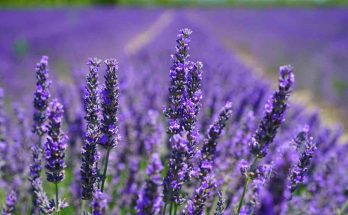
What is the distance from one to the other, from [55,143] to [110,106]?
0.24 m

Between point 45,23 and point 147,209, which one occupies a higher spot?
point 45,23

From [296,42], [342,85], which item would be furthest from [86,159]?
[296,42]

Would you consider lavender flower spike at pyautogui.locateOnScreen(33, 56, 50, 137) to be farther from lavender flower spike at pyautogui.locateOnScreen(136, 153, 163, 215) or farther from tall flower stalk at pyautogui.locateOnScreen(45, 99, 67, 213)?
lavender flower spike at pyautogui.locateOnScreen(136, 153, 163, 215)

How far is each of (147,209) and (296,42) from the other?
16769 millimetres

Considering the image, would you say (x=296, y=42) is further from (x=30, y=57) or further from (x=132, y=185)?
(x=132, y=185)

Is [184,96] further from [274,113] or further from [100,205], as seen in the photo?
[100,205]

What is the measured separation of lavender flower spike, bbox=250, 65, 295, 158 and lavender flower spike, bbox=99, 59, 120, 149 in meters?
0.55

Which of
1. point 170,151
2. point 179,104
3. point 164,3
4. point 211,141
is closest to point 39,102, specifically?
point 179,104

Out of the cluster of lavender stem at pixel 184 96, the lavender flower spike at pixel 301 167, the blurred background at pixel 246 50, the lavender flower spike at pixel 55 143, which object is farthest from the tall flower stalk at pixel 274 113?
the blurred background at pixel 246 50

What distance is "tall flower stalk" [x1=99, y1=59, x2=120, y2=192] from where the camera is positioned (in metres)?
1.65

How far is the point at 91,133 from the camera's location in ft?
5.47

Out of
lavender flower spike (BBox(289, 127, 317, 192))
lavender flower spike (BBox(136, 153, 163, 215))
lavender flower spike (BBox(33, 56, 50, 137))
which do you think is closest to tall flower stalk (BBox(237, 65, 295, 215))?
lavender flower spike (BBox(289, 127, 317, 192))

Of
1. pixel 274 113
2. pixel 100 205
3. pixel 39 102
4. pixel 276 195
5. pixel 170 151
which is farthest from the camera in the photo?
pixel 170 151

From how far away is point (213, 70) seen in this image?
7.64m
